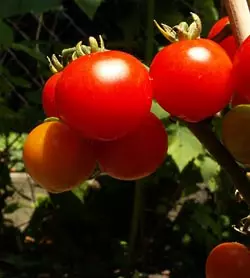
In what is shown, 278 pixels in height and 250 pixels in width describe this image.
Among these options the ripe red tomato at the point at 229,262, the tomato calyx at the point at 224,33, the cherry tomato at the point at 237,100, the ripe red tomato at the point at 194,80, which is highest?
the ripe red tomato at the point at 194,80

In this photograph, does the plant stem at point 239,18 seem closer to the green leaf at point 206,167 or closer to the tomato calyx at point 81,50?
the tomato calyx at point 81,50

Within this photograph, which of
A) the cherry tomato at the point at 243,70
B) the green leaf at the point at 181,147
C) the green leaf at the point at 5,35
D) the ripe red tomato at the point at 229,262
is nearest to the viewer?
the cherry tomato at the point at 243,70

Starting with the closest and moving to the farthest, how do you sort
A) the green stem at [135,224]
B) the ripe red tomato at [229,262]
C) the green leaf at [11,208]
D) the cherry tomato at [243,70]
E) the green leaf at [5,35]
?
the cherry tomato at [243,70], the ripe red tomato at [229,262], the green leaf at [5,35], the green stem at [135,224], the green leaf at [11,208]

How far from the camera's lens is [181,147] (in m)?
1.47

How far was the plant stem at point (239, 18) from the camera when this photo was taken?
46 cm

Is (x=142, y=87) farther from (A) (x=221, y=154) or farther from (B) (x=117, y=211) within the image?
(B) (x=117, y=211)

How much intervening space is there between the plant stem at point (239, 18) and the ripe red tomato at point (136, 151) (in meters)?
0.07

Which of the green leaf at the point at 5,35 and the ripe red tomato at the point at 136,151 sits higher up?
the ripe red tomato at the point at 136,151

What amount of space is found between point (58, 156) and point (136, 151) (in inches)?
2.1

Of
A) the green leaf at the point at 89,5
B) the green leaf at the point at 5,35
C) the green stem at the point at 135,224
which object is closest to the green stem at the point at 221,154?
the green leaf at the point at 89,5

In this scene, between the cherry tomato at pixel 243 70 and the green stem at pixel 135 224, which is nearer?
the cherry tomato at pixel 243 70

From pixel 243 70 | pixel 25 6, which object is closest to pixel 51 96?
pixel 243 70

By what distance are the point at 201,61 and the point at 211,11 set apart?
102cm

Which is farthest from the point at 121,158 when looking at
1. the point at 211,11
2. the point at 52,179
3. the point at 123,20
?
the point at 123,20
